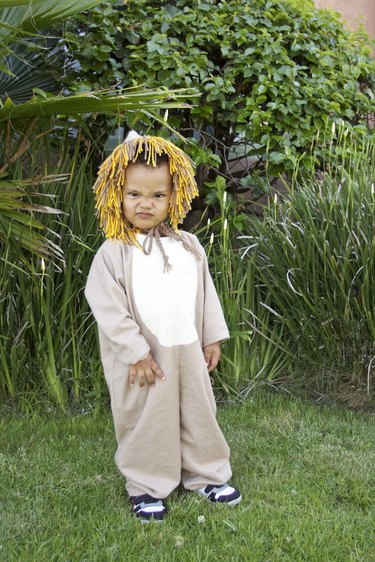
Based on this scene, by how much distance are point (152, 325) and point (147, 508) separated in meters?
0.72

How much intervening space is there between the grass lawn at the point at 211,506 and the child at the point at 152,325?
0.52ft

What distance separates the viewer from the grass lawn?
261cm

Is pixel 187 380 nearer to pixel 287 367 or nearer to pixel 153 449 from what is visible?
pixel 153 449

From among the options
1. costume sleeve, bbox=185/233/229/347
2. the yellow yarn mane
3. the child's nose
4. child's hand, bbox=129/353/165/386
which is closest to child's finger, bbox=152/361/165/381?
child's hand, bbox=129/353/165/386

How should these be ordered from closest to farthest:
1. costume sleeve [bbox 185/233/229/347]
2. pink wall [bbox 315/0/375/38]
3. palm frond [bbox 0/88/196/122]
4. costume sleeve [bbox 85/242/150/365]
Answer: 1. costume sleeve [bbox 85/242/150/365]
2. costume sleeve [bbox 185/233/229/347]
3. palm frond [bbox 0/88/196/122]
4. pink wall [bbox 315/0/375/38]

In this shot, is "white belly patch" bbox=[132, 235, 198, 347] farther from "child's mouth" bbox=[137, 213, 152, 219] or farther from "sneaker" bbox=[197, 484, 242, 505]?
"sneaker" bbox=[197, 484, 242, 505]

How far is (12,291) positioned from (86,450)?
1144mm

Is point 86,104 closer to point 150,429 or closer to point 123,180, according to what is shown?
point 123,180

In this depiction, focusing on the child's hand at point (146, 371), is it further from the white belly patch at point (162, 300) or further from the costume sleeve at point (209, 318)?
the costume sleeve at point (209, 318)

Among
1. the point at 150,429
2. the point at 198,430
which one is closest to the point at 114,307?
the point at 150,429


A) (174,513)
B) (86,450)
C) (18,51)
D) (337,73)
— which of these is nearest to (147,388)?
(174,513)

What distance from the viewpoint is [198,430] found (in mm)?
2963

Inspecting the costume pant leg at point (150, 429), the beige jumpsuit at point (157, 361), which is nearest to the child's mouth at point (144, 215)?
the beige jumpsuit at point (157, 361)

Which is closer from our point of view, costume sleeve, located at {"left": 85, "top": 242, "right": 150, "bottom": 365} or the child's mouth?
costume sleeve, located at {"left": 85, "top": 242, "right": 150, "bottom": 365}
